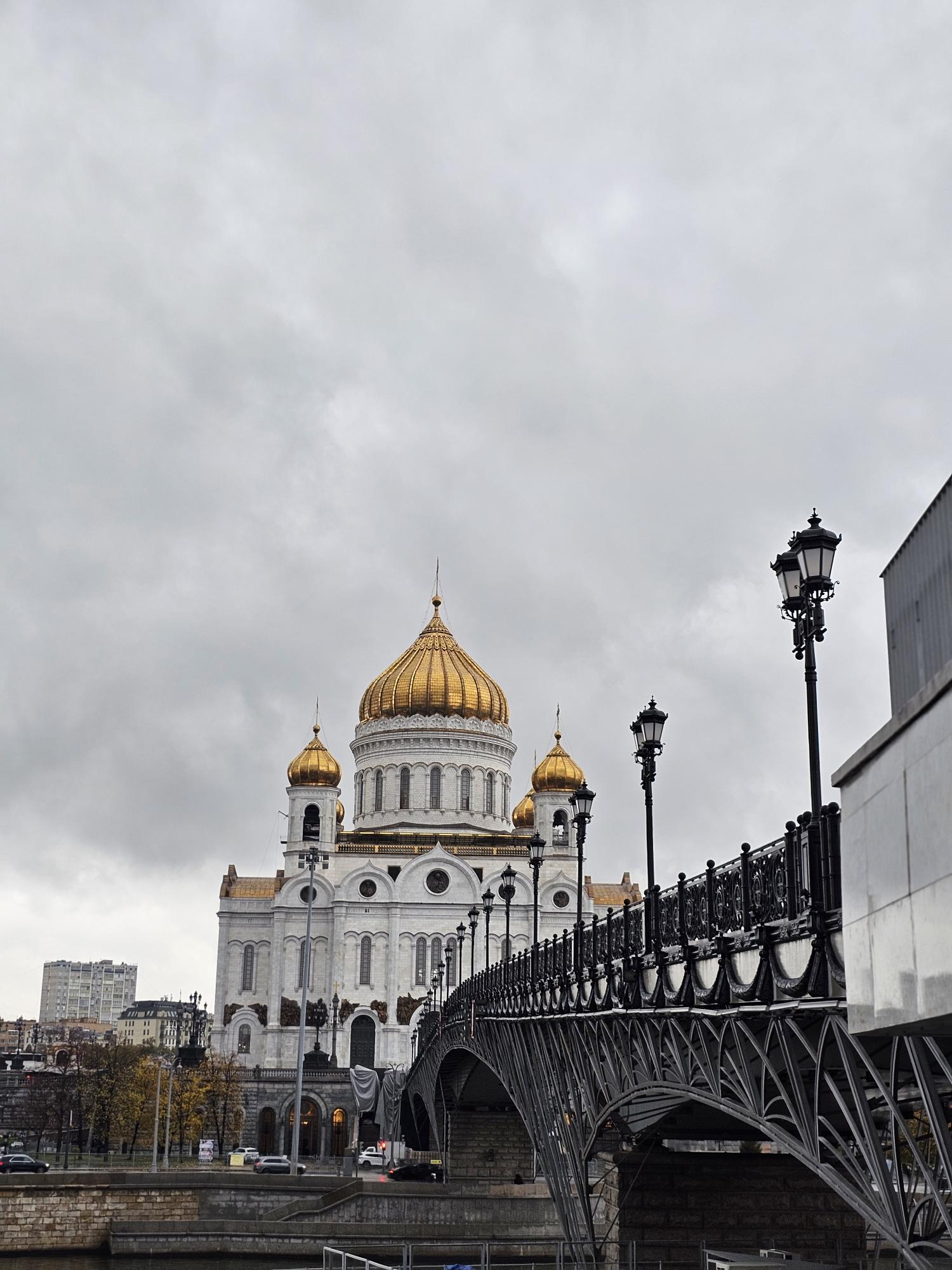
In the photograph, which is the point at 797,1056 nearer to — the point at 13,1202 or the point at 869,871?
the point at 869,871

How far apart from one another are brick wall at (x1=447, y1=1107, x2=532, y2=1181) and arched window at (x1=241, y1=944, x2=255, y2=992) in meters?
39.1

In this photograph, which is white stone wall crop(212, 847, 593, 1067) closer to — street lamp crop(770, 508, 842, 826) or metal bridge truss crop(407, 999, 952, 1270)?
metal bridge truss crop(407, 999, 952, 1270)

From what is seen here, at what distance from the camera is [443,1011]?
4762cm

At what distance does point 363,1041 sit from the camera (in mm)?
82625

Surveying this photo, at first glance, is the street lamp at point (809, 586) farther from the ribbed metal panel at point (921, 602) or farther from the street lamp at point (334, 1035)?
the street lamp at point (334, 1035)

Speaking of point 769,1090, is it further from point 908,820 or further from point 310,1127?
point 310,1127

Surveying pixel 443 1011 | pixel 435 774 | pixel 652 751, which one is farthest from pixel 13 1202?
pixel 435 774

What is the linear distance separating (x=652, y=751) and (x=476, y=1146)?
3572 cm

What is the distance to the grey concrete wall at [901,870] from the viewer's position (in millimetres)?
8039

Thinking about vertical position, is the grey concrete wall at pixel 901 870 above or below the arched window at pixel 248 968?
below

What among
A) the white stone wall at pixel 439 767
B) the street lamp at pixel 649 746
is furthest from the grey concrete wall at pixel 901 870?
the white stone wall at pixel 439 767

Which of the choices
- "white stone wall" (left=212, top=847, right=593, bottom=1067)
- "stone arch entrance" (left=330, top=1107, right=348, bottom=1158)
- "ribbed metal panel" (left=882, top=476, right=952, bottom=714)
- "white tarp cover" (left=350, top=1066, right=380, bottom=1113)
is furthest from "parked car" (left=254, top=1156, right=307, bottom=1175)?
"ribbed metal panel" (left=882, top=476, right=952, bottom=714)

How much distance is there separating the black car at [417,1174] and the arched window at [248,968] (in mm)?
35552

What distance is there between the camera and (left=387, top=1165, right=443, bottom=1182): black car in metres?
50.8
